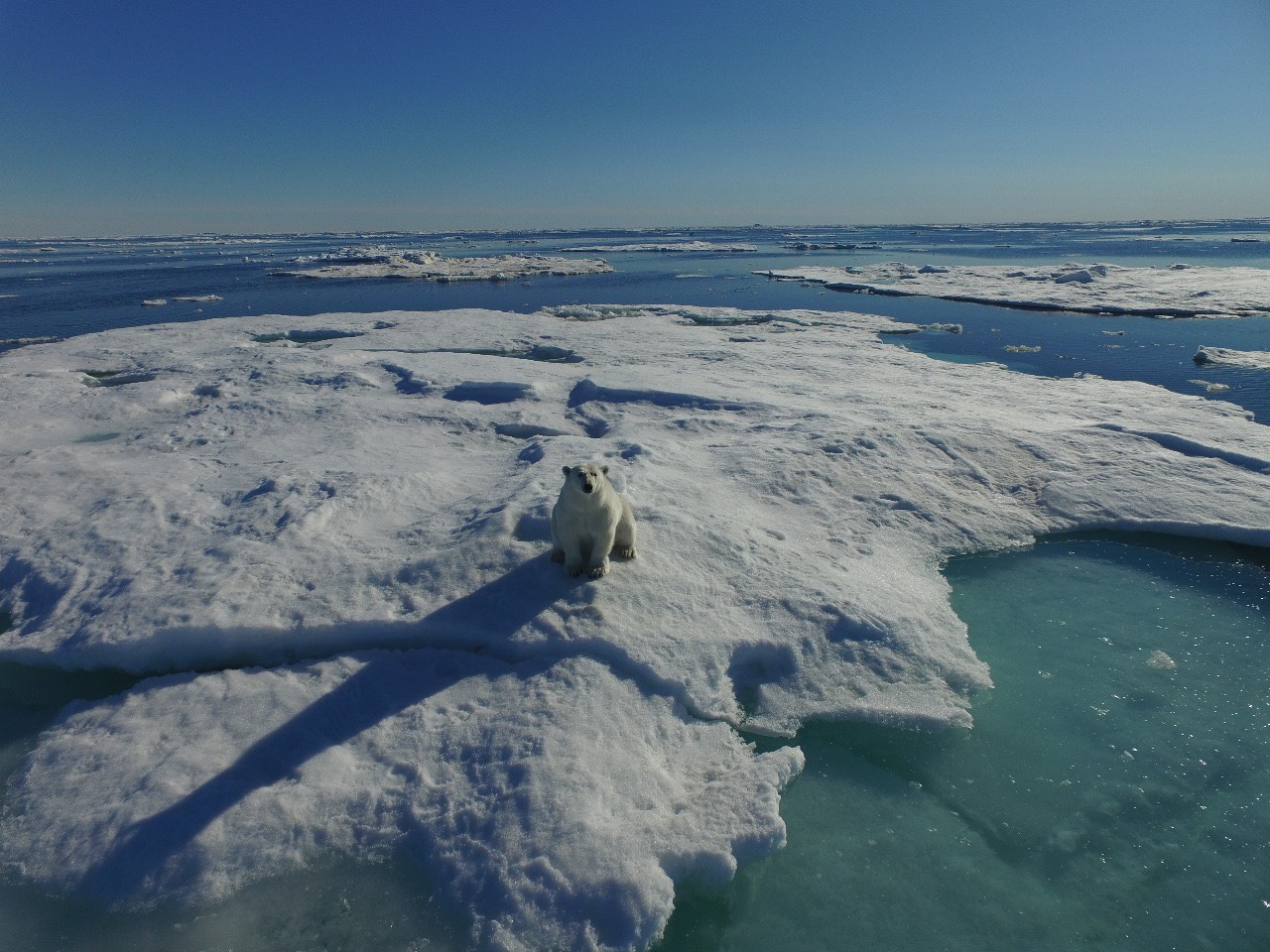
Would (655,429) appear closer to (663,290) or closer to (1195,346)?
(1195,346)

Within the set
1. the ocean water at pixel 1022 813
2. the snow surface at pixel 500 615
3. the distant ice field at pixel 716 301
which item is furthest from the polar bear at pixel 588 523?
the distant ice field at pixel 716 301

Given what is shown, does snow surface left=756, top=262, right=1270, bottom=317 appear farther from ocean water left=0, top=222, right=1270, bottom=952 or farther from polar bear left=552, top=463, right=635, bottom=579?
polar bear left=552, top=463, right=635, bottom=579

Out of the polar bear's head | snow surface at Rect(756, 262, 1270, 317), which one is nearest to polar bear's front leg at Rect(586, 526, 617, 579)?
the polar bear's head

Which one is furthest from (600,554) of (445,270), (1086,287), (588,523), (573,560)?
(445,270)

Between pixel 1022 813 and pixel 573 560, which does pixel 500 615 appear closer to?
pixel 573 560

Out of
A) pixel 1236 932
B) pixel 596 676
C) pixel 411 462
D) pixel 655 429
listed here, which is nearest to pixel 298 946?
pixel 596 676

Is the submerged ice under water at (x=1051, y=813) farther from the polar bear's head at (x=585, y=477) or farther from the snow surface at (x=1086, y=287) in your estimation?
the snow surface at (x=1086, y=287)
